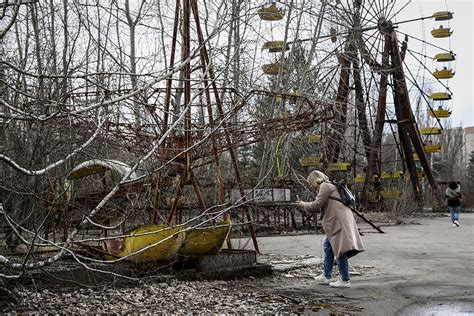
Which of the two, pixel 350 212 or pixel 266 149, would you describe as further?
pixel 266 149

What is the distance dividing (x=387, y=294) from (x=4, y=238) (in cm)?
472

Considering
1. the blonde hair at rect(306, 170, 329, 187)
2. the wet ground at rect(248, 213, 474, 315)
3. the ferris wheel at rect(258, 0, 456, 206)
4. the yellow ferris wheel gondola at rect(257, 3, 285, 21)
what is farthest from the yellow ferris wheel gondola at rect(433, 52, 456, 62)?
the blonde hair at rect(306, 170, 329, 187)

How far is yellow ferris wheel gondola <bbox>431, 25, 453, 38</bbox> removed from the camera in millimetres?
34094

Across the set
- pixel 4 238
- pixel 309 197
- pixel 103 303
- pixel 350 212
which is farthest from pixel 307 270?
pixel 309 197

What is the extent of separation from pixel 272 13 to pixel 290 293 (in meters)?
11.4

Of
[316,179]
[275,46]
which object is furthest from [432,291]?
[275,46]

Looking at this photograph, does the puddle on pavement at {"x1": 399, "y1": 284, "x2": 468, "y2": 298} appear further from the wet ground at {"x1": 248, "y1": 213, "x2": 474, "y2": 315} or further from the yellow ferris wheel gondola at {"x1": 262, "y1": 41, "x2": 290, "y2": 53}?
the yellow ferris wheel gondola at {"x1": 262, "y1": 41, "x2": 290, "y2": 53}

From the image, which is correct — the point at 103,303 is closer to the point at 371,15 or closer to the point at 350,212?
the point at 350,212

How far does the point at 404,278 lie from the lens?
30.3ft

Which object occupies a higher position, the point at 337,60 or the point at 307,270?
the point at 337,60

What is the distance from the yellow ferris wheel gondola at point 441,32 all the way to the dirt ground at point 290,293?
25.4m

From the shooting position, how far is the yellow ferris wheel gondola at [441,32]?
34.1 metres

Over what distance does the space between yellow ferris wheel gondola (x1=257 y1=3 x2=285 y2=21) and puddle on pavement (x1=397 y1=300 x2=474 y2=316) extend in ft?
37.6

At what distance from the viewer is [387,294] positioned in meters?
7.87
